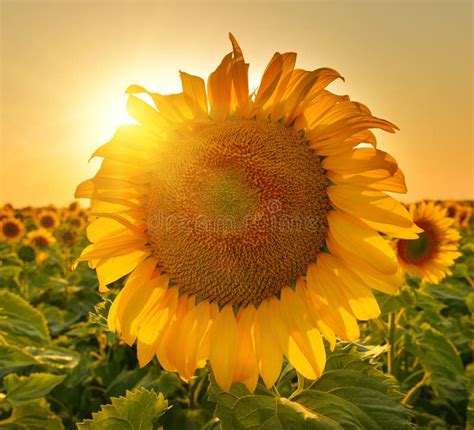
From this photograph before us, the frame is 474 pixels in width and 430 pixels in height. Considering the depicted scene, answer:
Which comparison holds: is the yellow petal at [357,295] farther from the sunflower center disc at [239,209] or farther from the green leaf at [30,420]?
the green leaf at [30,420]

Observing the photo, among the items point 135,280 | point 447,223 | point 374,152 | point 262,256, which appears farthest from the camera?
point 447,223

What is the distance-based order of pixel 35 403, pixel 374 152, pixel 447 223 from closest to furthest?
pixel 374 152 → pixel 35 403 → pixel 447 223

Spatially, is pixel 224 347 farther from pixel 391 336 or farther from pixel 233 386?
pixel 391 336

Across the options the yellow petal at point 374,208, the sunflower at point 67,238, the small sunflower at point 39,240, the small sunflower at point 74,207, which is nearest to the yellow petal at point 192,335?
the yellow petal at point 374,208

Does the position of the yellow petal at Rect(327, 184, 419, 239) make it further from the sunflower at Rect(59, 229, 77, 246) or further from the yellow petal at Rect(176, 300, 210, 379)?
the sunflower at Rect(59, 229, 77, 246)

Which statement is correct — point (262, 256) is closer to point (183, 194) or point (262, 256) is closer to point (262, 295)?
point (262, 295)

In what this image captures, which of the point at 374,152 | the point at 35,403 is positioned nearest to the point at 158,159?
the point at 374,152

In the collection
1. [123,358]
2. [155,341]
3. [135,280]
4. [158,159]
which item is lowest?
[123,358]

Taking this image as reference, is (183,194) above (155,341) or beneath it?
above
